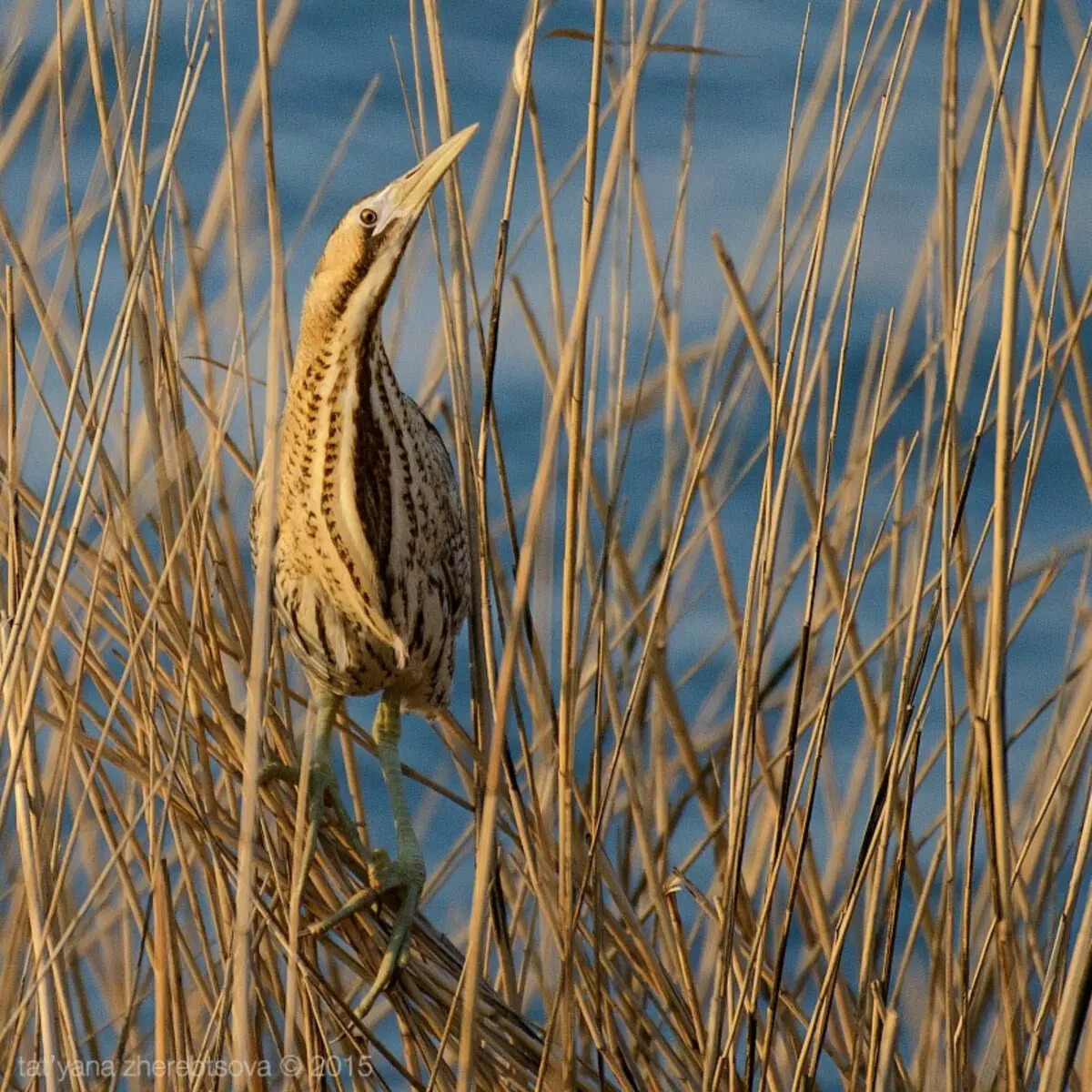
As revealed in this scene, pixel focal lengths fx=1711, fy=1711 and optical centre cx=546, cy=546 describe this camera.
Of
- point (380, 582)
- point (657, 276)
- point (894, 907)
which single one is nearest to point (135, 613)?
point (380, 582)

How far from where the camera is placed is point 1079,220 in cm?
396

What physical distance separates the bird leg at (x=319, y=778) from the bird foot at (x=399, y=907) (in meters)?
0.04

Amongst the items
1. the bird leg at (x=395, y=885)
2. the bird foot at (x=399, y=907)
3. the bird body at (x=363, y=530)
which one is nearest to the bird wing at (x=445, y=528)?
the bird body at (x=363, y=530)

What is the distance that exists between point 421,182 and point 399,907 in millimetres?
651

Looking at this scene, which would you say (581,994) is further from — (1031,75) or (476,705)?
(1031,75)

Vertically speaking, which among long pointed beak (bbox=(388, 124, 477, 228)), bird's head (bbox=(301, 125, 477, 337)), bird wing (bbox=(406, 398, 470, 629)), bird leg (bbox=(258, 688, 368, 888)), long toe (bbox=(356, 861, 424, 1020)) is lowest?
long toe (bbox=(356, 861, 424, 1020))

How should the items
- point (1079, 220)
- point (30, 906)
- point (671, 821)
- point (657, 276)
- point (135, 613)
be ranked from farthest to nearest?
point (1079, 220), point (671, 821), point (657, 276), point (135, 613), point (30, 906)

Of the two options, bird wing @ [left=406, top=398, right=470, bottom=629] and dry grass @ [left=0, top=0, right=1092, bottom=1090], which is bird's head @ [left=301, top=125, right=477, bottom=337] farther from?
bird wing @ [left=406, top=398, right=470, bottom=629]

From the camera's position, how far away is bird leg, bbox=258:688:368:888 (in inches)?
57.6

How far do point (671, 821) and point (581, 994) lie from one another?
19.5 inches

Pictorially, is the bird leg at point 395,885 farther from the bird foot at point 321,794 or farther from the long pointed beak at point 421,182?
the long pointed beak at point 421,182

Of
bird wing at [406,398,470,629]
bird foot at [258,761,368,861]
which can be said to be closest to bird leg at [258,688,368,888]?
bird foot at [258,761,368,861]

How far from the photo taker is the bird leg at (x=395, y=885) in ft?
4.76

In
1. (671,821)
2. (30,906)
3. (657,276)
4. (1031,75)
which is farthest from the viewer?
(671,821)
